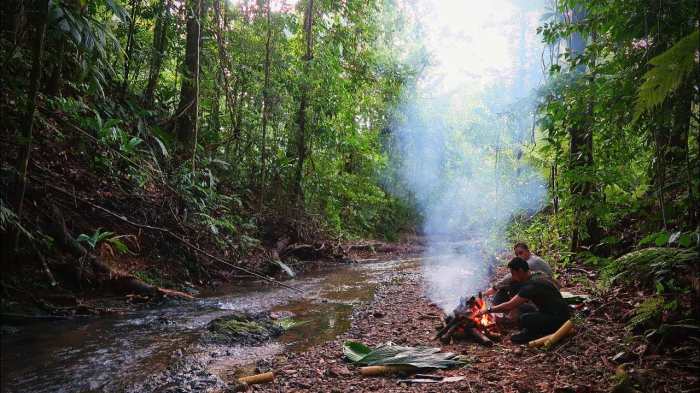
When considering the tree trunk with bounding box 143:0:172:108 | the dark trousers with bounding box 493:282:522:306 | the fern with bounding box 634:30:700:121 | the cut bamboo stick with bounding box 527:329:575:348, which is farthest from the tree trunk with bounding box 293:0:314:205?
the fern with bounding box 634:30:700:121

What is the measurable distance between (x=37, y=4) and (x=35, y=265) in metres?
3.99

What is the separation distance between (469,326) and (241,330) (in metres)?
3.38

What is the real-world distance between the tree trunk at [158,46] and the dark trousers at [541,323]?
34.1ft

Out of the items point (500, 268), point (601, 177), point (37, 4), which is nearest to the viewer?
point (37, 4)

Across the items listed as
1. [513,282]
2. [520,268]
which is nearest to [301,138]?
[513,282]

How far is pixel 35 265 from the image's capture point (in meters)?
6.99

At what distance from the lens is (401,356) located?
4984mm

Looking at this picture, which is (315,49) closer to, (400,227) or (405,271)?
(405,271)

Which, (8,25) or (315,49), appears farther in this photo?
(315,49)

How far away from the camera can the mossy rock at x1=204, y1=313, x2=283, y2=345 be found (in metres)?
6.34

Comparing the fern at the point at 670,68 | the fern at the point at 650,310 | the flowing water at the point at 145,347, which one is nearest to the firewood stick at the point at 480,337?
the fern at the point at 650,310

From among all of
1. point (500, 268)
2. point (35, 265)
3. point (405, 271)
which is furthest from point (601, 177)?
point (35, 265)

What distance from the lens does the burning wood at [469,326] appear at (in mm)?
5785

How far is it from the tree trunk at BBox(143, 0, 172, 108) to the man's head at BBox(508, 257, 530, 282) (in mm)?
9773
